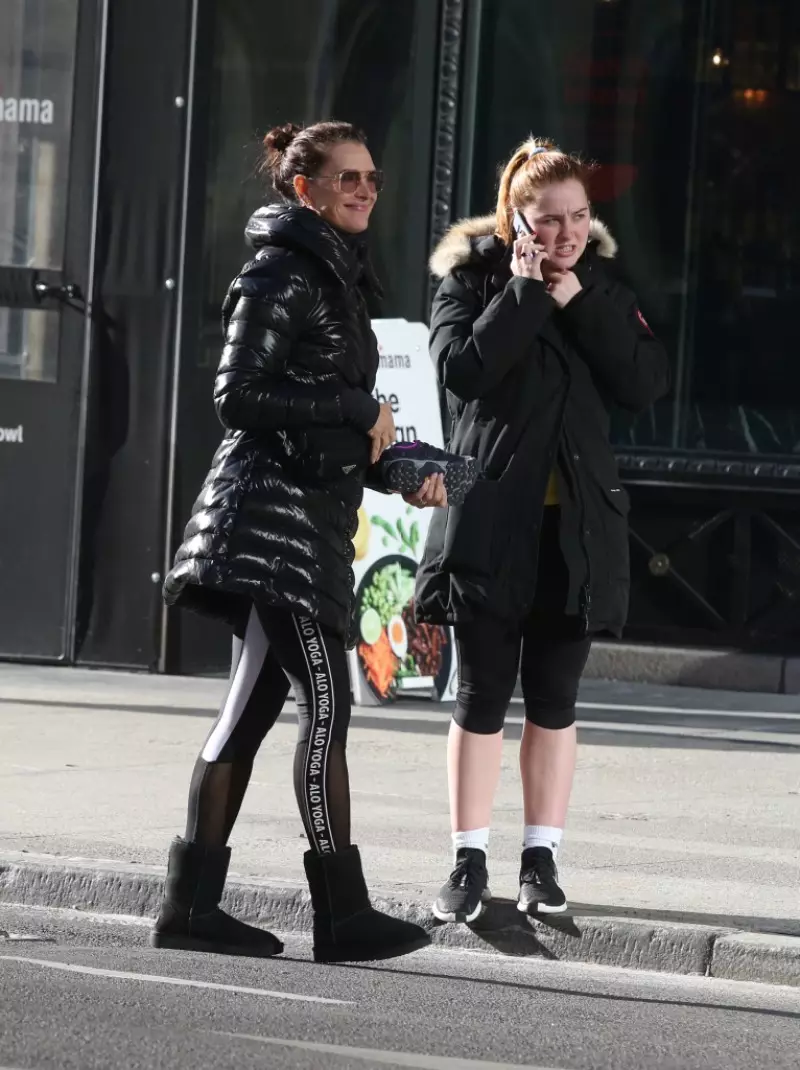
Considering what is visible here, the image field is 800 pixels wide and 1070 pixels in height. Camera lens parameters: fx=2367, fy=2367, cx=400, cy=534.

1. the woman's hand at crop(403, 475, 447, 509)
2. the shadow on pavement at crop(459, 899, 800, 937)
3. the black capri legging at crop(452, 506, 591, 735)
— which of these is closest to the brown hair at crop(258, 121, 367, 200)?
the woman's hand at crop(403, 475, 447, 509)

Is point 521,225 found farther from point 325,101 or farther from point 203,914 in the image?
point 325,101

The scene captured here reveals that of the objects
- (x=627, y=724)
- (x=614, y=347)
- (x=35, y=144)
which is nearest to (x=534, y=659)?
(x=614, y=347)

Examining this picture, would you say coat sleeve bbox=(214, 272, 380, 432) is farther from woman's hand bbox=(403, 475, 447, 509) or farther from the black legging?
the black legging

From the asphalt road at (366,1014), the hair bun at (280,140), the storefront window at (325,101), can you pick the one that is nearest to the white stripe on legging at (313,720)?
the asphalt road at (366,1014)

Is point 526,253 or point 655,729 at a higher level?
point 526,253

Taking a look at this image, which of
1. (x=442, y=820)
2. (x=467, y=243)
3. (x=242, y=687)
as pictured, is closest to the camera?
(x=242, y=687)

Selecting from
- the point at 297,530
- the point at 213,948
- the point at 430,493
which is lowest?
the point at 213,948

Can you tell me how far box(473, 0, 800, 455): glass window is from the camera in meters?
11.6

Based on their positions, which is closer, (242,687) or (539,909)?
(242,687)

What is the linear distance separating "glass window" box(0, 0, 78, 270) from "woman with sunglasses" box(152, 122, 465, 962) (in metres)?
5.85

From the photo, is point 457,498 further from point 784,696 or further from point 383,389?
point 784,696

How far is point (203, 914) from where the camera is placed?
587 cm

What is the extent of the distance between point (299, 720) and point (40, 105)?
657 centimetres

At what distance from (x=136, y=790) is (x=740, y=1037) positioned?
3.52 metres
